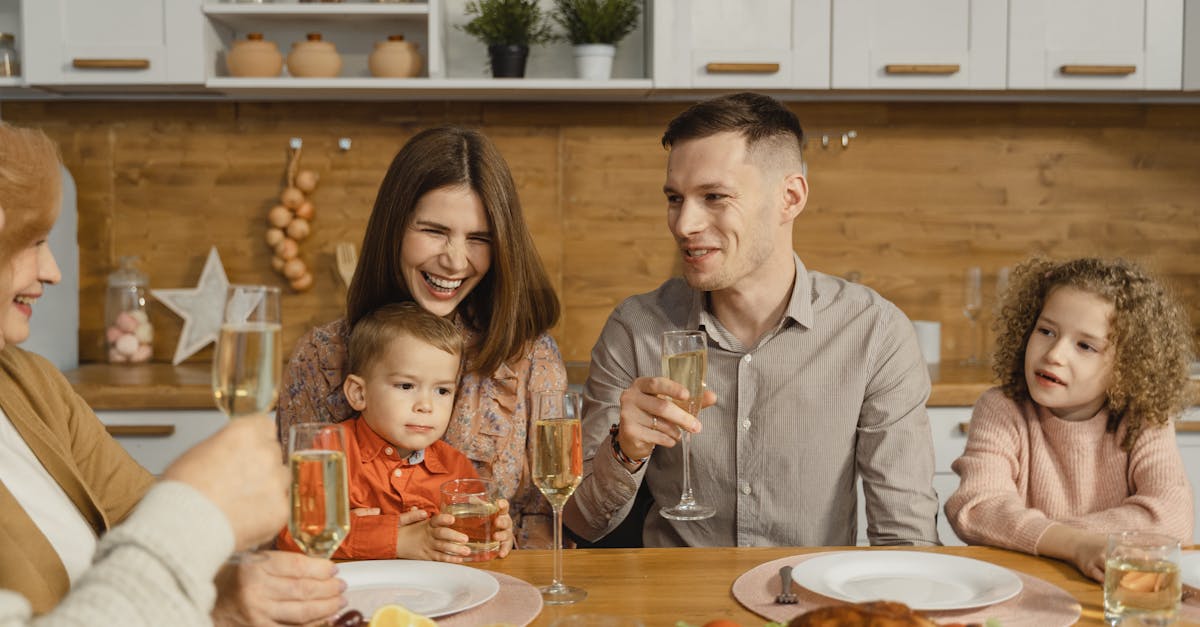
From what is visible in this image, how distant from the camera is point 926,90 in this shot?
3.20m

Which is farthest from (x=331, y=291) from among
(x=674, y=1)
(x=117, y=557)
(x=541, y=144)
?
(x=117, y=557)

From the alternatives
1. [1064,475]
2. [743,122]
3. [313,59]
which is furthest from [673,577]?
[313,59]

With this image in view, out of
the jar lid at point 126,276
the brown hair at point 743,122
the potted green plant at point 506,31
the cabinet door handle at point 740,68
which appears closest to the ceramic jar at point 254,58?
the potted green plant at point 506,31

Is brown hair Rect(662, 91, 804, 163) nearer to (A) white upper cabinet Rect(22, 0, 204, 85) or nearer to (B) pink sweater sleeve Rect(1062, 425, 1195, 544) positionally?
(B) pink sweater sleeve Rect(1062, 425, 1195, 544)

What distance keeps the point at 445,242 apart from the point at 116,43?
64.7 inches

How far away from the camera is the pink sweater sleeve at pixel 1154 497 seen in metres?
1.76

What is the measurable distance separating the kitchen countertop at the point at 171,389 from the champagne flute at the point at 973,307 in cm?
35

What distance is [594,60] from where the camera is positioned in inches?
125

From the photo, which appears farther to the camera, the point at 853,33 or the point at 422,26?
the point at 422,26

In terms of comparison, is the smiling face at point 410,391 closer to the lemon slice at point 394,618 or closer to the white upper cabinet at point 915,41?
the lemon slice at point 394,618

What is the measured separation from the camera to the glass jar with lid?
3172 millimetres

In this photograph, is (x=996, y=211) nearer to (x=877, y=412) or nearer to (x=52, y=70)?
(x=877, y=412)

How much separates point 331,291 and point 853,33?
175cm

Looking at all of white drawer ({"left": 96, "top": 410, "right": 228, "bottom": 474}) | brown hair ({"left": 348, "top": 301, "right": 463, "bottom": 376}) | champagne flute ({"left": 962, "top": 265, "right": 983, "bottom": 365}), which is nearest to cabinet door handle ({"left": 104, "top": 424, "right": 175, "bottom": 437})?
white drawer ({"left": 96, "top": 410, "right": 228, "bottom": 474})
